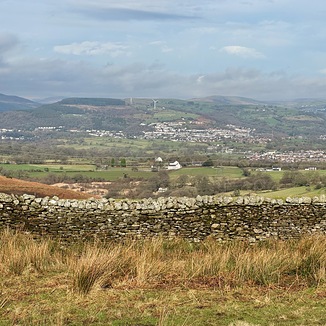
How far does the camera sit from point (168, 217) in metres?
12.0

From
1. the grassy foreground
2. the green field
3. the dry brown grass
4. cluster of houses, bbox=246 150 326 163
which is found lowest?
cluster of houses, bbox=246 150 326 163

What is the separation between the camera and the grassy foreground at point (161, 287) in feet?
21.3

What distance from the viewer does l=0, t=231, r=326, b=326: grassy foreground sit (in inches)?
256

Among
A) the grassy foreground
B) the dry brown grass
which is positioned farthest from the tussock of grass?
the dry brown grass

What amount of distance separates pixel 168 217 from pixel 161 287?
4207 millimetres

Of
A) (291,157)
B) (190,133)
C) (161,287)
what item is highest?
(161,287)

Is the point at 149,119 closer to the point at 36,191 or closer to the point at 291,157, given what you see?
the point at 291,157

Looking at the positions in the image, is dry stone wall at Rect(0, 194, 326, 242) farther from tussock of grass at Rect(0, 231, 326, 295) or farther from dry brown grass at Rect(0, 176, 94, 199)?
dry brown grass at Rect(0, 176, 94, 199)

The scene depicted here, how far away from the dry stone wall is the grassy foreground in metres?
1.79

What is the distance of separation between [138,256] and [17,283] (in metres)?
2.17

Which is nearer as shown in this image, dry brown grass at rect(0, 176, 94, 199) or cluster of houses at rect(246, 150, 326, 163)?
dry brown grass at rect(0, 176, 94, 199)

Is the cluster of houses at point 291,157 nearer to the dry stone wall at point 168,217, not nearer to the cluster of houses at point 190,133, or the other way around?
the cluster of houses at point 190,133

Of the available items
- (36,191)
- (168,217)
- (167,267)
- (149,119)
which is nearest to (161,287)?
(167,267)

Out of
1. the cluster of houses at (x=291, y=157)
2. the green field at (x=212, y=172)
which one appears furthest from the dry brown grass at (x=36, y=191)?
the cluster of houses at (x=291, y=157)
